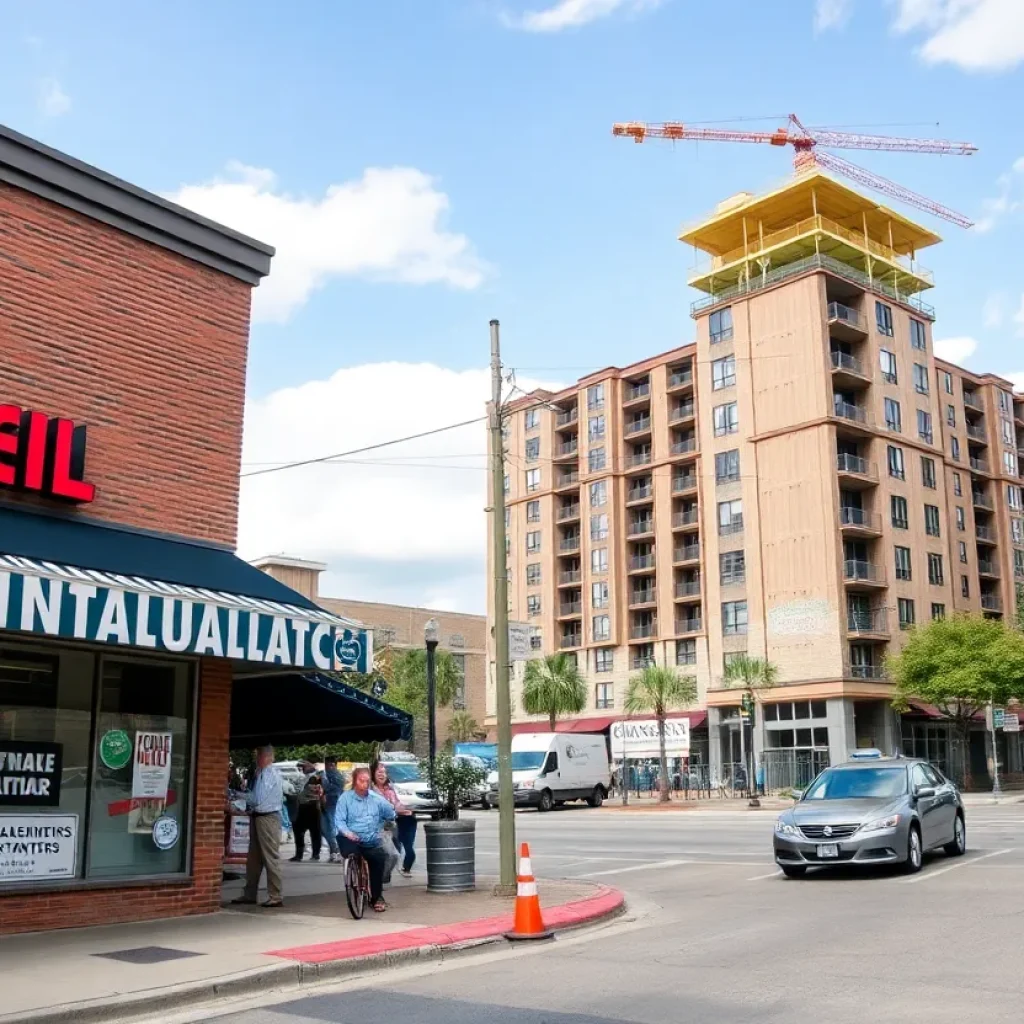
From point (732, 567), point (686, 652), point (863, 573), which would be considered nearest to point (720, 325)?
point (732, 567)

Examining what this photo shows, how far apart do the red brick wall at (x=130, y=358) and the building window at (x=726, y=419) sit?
161 ft

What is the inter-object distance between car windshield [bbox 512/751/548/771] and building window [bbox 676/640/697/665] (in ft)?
78.5

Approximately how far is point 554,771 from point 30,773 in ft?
107

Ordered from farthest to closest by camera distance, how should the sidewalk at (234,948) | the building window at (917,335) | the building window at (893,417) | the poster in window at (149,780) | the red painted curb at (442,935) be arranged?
the building window at (917,335) → the building window at (893,417) → the poster in window at (149,780) → the red painted curb at (442,935) → the sidewalk at (234,948)

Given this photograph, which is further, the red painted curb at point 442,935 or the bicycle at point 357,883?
the bicycle at point 357,883

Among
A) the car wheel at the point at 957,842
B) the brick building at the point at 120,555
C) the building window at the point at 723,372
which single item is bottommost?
the car wheel at the point at 957,842

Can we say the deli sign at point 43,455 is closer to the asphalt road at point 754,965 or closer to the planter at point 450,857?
the asphalt road at point 754,965

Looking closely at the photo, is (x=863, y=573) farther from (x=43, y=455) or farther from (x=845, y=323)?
(x=43, y=455)

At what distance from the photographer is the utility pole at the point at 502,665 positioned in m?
14.5

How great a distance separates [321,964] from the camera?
959 cm

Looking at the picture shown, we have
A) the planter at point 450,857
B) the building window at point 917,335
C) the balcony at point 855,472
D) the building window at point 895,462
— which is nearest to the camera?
the planter at point 450,857

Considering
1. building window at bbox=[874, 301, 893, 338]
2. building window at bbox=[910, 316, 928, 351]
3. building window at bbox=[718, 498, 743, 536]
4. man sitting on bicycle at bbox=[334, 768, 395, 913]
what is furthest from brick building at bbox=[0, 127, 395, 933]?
building window at bbox=[910, 316, 928, 351]

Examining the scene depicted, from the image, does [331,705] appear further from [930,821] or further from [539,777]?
[539,777]

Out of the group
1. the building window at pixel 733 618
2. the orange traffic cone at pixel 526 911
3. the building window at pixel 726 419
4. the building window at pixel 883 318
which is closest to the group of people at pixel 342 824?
the orange traffic cone at pixel 526 911
